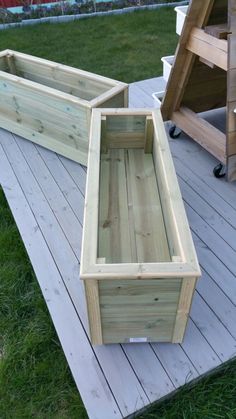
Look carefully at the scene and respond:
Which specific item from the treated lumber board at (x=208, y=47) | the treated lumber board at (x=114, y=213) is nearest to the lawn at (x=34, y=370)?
the treated lumber board at (x=114, y=213)

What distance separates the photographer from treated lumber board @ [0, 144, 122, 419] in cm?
139

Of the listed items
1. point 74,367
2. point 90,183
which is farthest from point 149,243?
point 74,367

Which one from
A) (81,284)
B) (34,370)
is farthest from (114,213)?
(34,370)

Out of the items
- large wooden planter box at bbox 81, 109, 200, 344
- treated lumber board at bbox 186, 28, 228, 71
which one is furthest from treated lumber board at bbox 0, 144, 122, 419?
treated lumber board at bbox 186, 28, 228, 71

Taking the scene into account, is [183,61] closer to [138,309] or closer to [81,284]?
[81,284]

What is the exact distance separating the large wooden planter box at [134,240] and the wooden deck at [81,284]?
102mm

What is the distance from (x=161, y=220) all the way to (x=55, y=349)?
752 mm

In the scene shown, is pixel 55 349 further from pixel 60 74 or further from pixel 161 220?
pixel 60 74

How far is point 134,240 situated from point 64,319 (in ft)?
1.55

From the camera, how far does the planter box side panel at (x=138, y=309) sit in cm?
124

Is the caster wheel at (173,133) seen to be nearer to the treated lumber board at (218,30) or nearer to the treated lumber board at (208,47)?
the treated lumber board at (208,47)

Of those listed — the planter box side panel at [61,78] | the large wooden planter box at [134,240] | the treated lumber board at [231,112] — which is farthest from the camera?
the planter box side panel at [61,78]

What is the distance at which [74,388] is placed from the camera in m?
1.51

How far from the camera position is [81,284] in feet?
5.91
